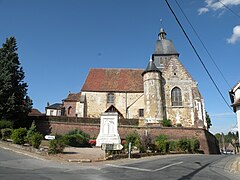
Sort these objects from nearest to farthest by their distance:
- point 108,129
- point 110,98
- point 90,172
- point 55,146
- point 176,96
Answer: point 90,172 → point 55,146 → point 108,129 → point 176,96 → point 110,98

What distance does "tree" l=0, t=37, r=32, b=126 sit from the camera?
25.1m

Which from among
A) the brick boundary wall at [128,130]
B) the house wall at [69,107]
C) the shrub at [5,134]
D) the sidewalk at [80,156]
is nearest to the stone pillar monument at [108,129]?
the brick boundary wall at [128,130]

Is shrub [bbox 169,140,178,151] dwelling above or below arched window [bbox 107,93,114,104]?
below

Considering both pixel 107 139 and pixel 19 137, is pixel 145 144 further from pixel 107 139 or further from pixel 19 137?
pixel 19 137

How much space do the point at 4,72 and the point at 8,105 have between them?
13.6 feet

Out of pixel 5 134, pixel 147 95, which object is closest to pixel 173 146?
pixel 147 95

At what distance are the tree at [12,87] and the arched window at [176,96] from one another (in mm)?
22189

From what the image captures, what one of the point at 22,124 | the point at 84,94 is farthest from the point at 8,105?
the point at 84,94

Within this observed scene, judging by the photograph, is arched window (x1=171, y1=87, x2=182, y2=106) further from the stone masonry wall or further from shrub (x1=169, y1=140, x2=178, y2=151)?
shrub (x1=169, y1=140, x2=178, y2=151)

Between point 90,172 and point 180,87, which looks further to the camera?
point 180,87

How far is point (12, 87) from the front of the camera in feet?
85.0

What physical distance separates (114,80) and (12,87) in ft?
62.0

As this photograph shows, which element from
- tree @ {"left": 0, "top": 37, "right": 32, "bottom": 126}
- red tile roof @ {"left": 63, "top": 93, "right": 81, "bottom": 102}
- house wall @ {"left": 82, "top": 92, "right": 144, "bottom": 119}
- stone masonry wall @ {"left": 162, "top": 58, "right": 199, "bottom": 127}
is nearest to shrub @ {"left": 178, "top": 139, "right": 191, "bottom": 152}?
stone masonry wall @ {"left": 162, "top": 58, "right": 199, "bottom": 127}

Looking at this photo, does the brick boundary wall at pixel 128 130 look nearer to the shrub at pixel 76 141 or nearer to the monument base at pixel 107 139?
the monument base at pixel 107 139
